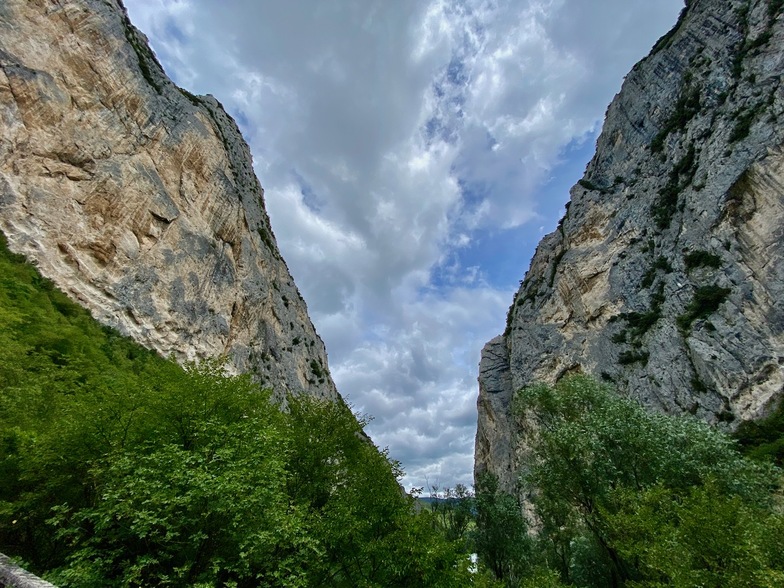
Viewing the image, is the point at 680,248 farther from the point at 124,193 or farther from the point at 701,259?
the point at 124,193

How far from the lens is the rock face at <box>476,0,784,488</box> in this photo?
37.9 meters

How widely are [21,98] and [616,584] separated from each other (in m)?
49.9

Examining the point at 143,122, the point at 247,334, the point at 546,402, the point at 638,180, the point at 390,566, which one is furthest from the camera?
the point at 638,180

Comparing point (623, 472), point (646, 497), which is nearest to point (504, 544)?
point (623, 472)

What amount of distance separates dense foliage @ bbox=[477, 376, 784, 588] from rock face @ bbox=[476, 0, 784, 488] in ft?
59.3

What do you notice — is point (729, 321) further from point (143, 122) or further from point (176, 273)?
point (143, 122)

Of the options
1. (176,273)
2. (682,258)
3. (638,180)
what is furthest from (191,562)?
(638,180)

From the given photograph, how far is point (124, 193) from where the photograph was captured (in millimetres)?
36469

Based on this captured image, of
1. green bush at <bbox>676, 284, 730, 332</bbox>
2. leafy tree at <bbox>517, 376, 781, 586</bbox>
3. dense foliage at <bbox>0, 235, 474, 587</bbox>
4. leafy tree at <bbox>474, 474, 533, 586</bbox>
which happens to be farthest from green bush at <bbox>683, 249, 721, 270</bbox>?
dense foliage at <bbox>0, 235, 474, 587</bbox>

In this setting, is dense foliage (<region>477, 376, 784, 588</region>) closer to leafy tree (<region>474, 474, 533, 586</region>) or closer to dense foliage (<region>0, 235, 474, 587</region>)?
leafy tree (<region>474, 474, 533, 586</region>)

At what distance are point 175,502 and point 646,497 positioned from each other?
50.8 feet

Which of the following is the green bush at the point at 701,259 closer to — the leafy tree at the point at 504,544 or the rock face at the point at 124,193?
the leafy tree at the point at 504,544

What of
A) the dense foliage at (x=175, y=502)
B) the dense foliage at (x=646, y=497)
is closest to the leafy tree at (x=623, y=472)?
the dense foliage at (x=646, y=497)

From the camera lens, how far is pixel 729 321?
127 ft
